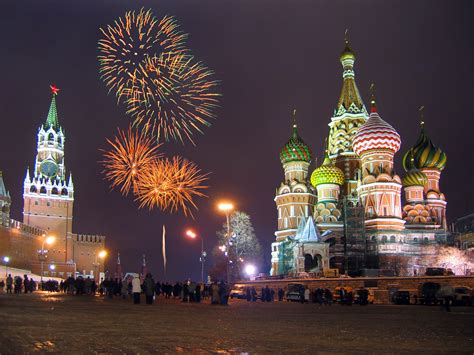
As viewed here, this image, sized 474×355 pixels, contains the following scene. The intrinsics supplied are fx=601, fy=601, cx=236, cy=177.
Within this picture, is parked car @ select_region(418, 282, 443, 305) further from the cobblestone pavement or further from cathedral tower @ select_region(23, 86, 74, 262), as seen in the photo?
cathedral tower @ select_region(23, 86, 74, 262)

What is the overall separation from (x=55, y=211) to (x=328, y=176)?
154 ft

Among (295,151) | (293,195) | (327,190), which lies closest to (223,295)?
(327,190)

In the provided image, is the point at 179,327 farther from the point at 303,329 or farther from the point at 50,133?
the point at 50,133

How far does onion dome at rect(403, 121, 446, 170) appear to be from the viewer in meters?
61.9

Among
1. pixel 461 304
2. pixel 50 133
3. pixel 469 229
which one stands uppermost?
pixel 50 133

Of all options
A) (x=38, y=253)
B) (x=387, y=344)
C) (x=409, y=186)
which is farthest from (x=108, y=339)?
(x=38, y=253)

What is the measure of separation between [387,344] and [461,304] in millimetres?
17774

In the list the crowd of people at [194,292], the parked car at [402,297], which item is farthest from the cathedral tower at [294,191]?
the parked car at [402,297]

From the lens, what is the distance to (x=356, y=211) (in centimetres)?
5256

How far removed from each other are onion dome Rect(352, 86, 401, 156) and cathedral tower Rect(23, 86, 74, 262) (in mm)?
46455

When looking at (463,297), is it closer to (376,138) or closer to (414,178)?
(376,138)

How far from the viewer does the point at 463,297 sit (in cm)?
2475

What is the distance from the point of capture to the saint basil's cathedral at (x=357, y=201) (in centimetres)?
5109

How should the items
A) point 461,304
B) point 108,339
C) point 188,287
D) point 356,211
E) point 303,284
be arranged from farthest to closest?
point 356,211 → point 303,284 → point 188,287 → point 461,304 → point 108,339
